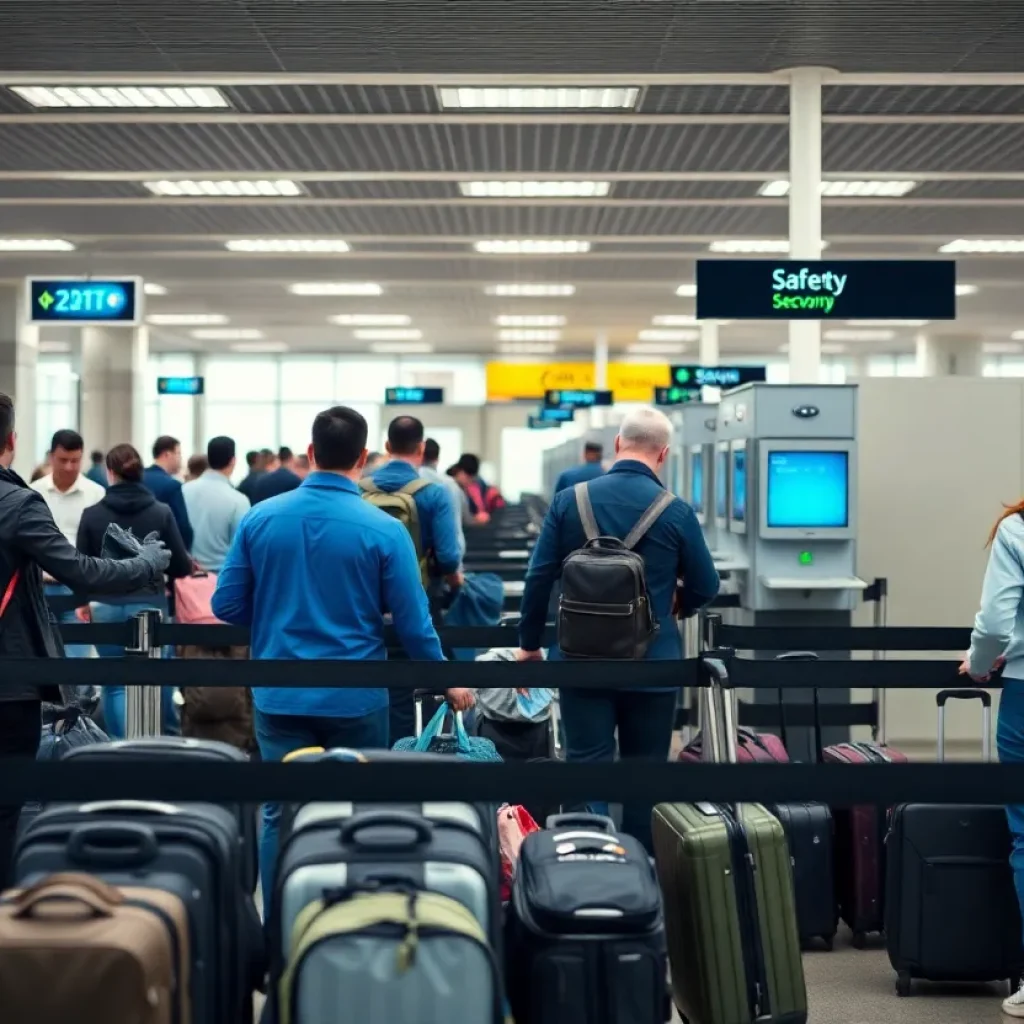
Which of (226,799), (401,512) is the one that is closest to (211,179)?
(401,512)

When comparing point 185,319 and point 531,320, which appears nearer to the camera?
point 531,320

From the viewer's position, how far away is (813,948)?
5.42 m

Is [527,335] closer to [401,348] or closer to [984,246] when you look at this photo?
[401,348]

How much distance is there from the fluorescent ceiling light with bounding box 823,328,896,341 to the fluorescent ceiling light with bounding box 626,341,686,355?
3.62 m

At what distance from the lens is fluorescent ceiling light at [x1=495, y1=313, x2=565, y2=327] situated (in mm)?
30156

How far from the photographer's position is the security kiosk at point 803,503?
30.4 feet

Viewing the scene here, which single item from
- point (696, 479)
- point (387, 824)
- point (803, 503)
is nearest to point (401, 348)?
point (696, 479)

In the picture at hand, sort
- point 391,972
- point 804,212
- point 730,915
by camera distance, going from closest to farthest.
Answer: point 391,972 < point 730,915 < point 804,212

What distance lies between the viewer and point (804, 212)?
38.1ft

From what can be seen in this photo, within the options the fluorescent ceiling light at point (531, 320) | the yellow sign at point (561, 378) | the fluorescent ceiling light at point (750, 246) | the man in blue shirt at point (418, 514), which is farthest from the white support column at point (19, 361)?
the man in blue shirt at point (418, 514)

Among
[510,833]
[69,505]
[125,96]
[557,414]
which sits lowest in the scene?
[510,833]

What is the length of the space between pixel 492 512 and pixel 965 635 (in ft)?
73.6

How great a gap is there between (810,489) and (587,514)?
4291 mm

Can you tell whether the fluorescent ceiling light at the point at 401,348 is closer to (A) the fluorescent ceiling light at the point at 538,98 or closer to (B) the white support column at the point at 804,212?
(A) the fluorescent ceiling light at the point at 538,98
